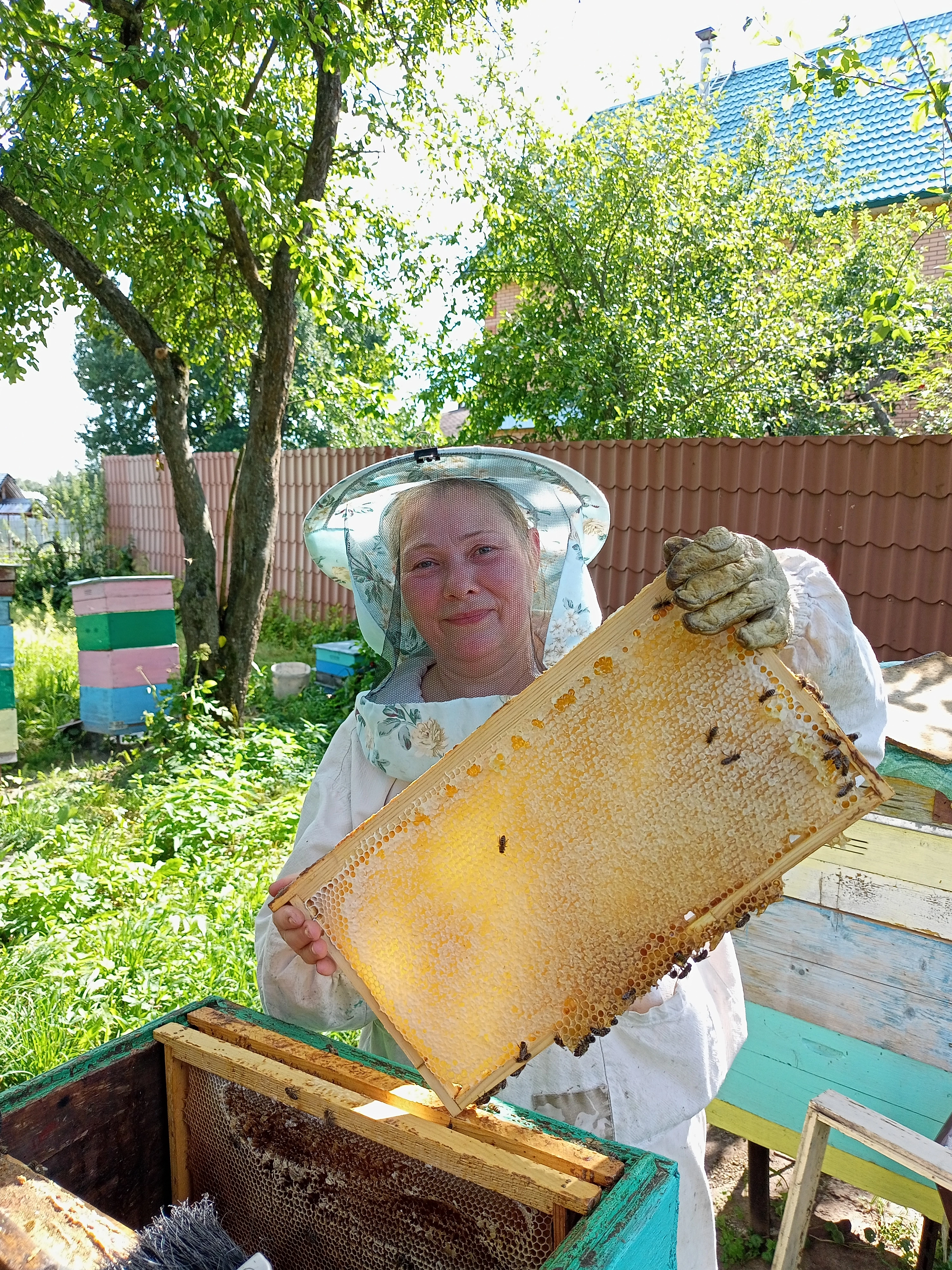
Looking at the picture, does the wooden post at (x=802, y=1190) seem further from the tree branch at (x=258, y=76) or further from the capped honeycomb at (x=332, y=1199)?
the tree branch at (x=258, y=76)

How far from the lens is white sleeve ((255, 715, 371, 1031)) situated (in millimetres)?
1345

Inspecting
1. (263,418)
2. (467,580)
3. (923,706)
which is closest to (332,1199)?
(467,580)

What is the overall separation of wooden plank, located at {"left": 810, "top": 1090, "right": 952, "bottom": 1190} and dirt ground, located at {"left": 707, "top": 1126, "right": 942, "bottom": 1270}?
0.53 metres

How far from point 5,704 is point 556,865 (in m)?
5.09

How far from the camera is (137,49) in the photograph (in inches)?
179

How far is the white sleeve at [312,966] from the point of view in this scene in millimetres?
1345

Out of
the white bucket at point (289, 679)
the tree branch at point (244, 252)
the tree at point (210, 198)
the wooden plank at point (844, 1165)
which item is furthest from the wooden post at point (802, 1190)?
the white bucket at point (289, 679)

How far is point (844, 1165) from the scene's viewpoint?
2.40 metres

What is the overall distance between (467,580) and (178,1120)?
36.8 inches

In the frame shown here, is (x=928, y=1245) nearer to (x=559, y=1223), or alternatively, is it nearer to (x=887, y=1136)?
(x=887, y=1136)

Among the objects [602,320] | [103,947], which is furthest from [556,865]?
[602,320]

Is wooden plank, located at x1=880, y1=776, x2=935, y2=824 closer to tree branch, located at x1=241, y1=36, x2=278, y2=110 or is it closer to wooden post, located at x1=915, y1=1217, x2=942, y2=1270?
wooden post, located at x1=915, y1=1217, x2=942, y2=1270

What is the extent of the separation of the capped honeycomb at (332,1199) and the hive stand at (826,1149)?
1.47 m

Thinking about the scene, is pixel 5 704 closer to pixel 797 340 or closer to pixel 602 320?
pixel 602 320
